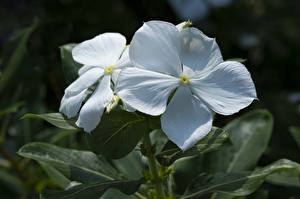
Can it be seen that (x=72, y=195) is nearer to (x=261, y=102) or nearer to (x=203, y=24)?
(x=261, y=102)

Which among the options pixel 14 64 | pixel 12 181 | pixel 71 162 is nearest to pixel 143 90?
pixel 71 162

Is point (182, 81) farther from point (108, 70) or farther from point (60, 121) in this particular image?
point (60, 121)

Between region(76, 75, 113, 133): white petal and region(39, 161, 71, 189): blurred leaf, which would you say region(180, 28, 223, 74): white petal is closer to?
region(76, 75, 113, 133): white petal

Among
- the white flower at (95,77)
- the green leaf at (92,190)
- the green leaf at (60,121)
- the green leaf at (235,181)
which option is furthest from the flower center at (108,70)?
the green leaf at (235,181)

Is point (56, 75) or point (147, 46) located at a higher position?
point (147, 46)

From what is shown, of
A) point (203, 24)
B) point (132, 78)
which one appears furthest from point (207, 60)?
point (203, 24)

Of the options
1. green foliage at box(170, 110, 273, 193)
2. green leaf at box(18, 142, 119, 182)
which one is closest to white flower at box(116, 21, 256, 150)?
green leaf at box(18, 142, 119, 182)
